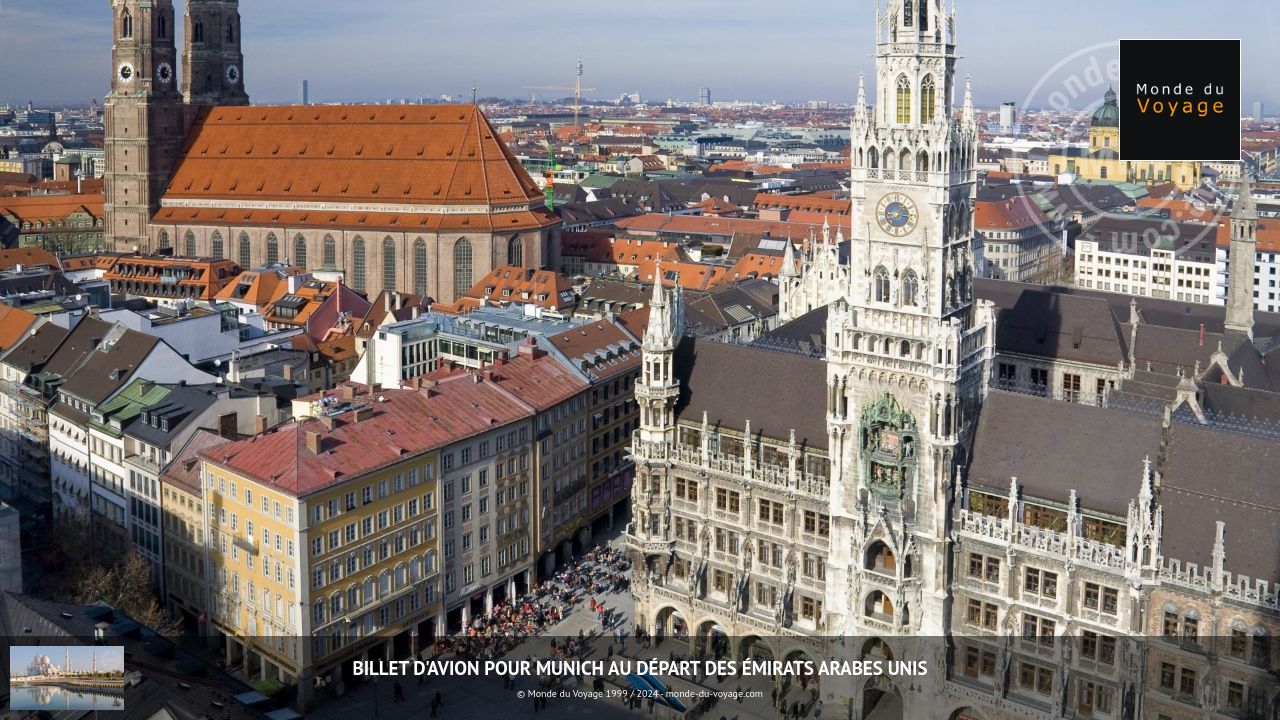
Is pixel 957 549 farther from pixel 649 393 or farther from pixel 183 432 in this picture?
pixel 183 432

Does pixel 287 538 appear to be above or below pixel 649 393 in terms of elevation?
below

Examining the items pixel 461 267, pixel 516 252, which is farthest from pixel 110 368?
pixel 516 252

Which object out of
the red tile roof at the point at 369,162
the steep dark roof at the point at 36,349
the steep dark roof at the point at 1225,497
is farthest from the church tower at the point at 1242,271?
the steep dark roof at the point at 36,349

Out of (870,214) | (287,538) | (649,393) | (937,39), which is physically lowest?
(287,538)

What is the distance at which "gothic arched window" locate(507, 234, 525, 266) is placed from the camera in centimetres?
18275

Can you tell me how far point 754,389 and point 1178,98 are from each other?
32.0 m

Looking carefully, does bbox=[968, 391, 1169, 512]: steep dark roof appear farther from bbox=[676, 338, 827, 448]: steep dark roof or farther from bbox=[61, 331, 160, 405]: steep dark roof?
bbox=[61, 331, 160, 405]: steep dark roof

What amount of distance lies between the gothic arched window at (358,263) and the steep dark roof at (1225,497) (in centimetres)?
13714

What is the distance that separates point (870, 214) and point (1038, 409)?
1469 centimetres

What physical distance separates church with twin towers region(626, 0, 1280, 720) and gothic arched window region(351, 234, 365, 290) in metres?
107

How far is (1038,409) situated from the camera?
74875mm

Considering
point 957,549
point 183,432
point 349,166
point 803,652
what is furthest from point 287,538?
point 349,166

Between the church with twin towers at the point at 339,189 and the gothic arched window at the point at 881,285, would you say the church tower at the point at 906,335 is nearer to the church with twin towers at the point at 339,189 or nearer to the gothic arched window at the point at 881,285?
the gothic arched window at the point at 881,285

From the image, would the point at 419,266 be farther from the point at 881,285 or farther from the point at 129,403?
the point at 881,285
